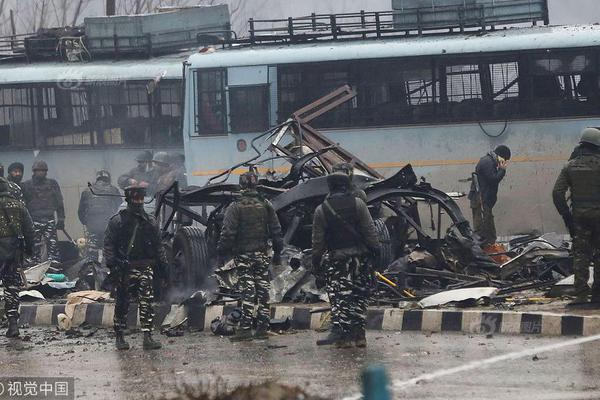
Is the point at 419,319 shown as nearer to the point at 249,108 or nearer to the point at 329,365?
the point at 329,365

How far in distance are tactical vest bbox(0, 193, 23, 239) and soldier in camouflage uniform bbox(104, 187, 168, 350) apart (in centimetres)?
175

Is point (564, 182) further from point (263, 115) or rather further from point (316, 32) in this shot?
point (316, 32)

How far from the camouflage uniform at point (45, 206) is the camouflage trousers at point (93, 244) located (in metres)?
0.55

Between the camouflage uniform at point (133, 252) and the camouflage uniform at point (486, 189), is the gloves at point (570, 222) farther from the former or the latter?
the camouflage uniform at point (486, 189)

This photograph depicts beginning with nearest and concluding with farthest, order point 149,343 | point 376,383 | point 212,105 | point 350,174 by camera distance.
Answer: point 376,383, point 149,343, point 350,174, point 212,105

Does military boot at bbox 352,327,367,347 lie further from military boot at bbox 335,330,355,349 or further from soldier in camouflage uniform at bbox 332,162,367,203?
soldier in camouflage uniform at bbox 332,162,367,203

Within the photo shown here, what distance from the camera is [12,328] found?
14.2 meters

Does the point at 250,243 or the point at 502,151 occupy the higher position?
the point at 502,151

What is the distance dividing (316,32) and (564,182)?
12302 millimetres

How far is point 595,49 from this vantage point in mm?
21234

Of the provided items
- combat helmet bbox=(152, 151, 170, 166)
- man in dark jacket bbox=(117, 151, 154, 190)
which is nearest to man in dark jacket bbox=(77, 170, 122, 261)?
man in dark jacket bbox=(117, 151, 154, 190)

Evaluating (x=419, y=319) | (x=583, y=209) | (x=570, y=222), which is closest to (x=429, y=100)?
(x=570, y=222)

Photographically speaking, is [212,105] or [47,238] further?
[212,105]

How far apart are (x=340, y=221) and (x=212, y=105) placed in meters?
11.1
